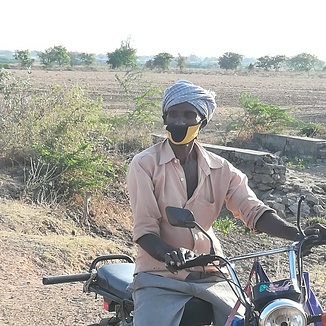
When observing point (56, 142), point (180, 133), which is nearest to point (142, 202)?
point (180, 133)

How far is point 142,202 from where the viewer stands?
3.54 metres

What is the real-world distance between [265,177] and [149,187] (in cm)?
899

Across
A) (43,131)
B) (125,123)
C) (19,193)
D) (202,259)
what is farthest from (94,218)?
(202,259)

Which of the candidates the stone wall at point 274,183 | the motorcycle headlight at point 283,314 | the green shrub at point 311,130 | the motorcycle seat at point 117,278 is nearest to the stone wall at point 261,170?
the stone wall at point 274,183

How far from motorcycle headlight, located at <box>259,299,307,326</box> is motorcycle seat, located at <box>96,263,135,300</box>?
4.43 ft

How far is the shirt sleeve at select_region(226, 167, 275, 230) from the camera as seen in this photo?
3.70 meters

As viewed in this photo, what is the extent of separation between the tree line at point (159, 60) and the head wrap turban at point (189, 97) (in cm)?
5943

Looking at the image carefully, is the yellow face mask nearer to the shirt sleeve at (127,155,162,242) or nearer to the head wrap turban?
the head wrap turban

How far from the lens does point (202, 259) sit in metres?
2.90

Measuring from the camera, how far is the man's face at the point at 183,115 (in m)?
3.66

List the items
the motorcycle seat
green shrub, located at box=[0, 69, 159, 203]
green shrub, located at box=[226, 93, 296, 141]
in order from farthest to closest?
green shrub, located at box=[226, 93, 296, 141]
green shrub, located at box=[0, 69, 159, 203]
the motorcycle seat

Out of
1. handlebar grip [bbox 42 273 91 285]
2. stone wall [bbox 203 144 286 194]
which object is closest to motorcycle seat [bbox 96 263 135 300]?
Result: handlebar grip [bbox 42 273 91 285]

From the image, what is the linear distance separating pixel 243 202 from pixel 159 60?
8233 cm

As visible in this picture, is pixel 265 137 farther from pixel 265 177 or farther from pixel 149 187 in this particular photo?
pixel 149 187
